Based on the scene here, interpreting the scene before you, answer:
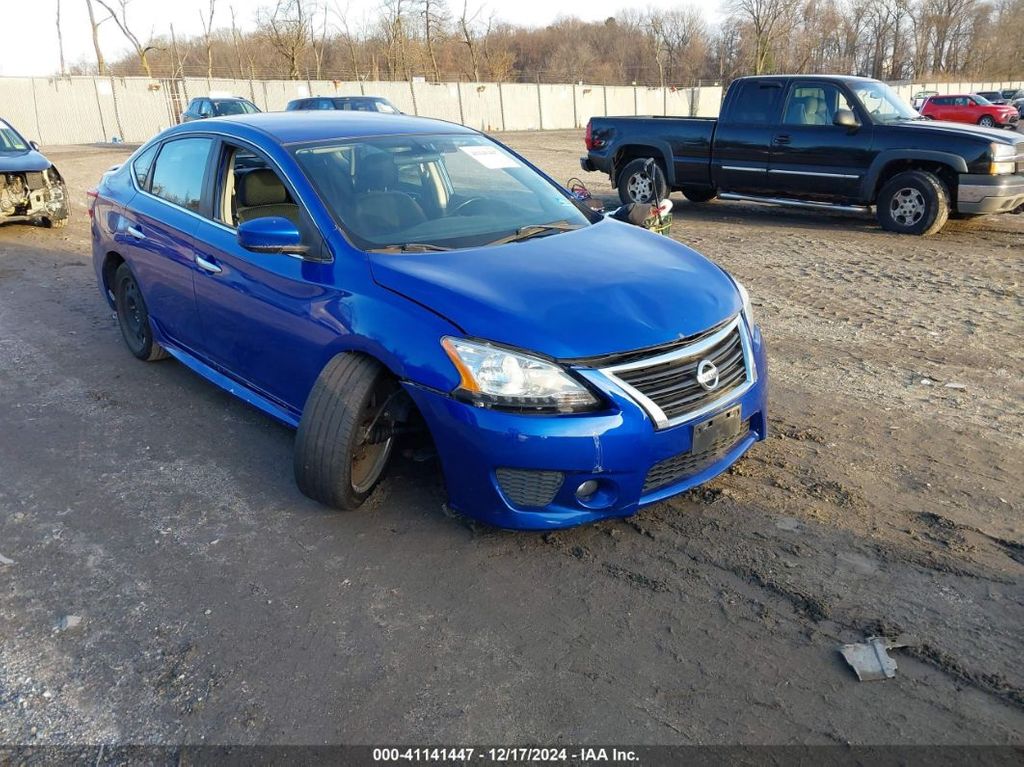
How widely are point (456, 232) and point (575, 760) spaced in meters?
2.47

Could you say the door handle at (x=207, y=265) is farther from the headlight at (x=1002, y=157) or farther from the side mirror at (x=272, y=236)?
the headlight at (x=1002, y=157)

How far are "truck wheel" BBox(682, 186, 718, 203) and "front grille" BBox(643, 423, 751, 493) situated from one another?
30.5 ft

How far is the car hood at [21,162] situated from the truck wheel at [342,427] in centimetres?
956

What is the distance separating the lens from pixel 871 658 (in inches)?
105

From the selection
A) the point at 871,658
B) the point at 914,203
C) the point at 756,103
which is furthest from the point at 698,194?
the point at 871,658

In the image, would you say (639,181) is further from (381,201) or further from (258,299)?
(258,299)

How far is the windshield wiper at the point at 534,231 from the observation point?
3.93 meters

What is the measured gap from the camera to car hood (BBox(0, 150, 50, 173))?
1068cm

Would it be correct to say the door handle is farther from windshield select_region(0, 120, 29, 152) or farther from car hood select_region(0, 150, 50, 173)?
windshield select_region(0, 120, 29, 152)

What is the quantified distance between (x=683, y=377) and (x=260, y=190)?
2720 mm

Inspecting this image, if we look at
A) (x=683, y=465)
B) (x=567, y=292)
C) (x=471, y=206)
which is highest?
(x=471, y=206)

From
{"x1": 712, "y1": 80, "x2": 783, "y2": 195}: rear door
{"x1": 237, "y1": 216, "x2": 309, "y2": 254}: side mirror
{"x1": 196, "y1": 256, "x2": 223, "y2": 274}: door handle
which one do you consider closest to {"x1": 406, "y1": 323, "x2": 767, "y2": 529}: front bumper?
{"x1": 237, "y1": 216, "x2": 309, "y2": 254}: side mirror

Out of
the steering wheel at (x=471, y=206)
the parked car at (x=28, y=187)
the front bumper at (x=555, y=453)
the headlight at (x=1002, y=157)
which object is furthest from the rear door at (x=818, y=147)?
the parked car at (x=28, y=187)

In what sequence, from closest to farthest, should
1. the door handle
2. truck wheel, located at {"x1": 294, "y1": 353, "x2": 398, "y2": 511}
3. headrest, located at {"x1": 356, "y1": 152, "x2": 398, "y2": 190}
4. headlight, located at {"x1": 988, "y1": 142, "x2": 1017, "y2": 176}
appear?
truck wheel, located at {"x1": 294, "y1": 353, "x2": 398, "y2": 511} → headrest, located at {"x1": 356, "y1": 152, "x2": 398, "y2": 190} → the door handle → headlight, located at {"x1": 988, "y1": 142, "x2": 1017, "y2": 176}
